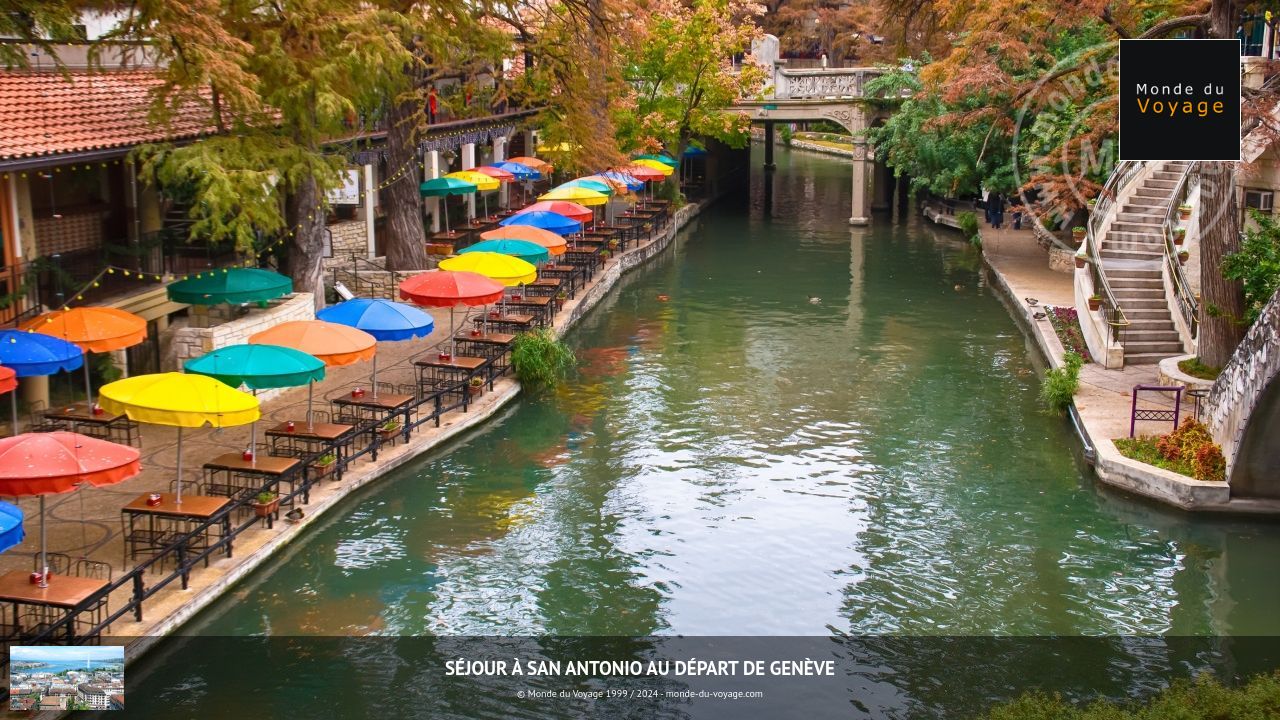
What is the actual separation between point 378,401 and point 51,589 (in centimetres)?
952

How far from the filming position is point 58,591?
15.7 metres

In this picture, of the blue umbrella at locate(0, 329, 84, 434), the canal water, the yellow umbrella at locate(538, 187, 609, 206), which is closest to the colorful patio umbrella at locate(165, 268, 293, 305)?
the blue umbrella at locate(0, 329, 84, 434)

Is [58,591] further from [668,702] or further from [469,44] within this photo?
[469,44]

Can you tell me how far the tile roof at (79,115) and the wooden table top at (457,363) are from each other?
6481 millimetres

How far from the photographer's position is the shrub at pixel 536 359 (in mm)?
29000

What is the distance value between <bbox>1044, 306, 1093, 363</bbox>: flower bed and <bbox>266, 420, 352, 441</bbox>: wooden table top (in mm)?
16174

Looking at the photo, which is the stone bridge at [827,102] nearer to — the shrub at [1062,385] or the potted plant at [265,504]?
the shrub at [1062,385]

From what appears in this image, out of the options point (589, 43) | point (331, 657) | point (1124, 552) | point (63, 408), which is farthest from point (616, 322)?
point (331, 657)

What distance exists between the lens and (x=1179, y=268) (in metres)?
30.0

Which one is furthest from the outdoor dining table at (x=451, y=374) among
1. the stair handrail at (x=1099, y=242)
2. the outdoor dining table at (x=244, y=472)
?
the stair handrail at (x=1099, y=242)

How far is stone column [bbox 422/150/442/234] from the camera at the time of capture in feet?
149

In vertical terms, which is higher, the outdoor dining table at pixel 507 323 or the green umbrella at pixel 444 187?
the green umbrella at pixel 444 187

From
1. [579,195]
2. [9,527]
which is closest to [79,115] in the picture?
[9,527]

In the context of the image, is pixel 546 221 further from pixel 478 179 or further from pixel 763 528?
pixel 763 528
